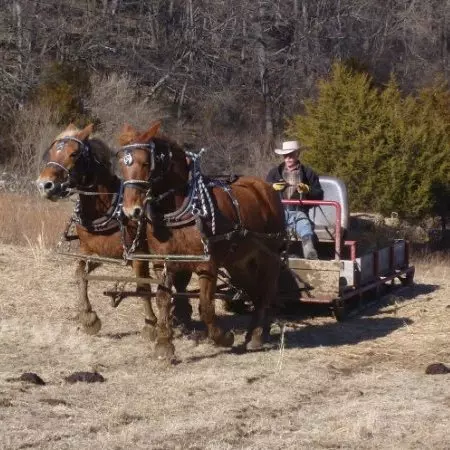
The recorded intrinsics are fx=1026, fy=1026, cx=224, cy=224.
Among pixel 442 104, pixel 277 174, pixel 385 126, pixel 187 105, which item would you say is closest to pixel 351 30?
pixel 187 105

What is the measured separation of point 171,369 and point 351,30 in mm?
40127

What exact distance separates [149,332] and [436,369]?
104 inches

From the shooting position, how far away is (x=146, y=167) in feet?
26.5

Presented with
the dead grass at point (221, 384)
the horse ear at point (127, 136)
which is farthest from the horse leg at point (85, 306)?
the horse ear at point (127, 136)

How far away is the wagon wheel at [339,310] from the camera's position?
1045 cm

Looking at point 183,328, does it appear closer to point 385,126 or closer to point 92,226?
point 92,226

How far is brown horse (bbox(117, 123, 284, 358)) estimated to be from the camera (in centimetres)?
807

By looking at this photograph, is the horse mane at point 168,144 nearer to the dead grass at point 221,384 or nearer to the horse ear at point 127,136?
the horse ear at point 127,136

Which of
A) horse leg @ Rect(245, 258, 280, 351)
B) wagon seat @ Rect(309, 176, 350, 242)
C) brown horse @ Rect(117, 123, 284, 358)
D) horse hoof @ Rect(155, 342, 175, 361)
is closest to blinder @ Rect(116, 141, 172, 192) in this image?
brown horse @ Rect(117, 123, 284, 358)

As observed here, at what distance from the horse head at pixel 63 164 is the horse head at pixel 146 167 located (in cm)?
58

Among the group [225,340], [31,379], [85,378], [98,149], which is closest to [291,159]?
[98,149]

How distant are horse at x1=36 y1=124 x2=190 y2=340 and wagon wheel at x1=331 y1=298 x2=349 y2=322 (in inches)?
82.1

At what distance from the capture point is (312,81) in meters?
42.2

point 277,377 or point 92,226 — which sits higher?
point 92,226
